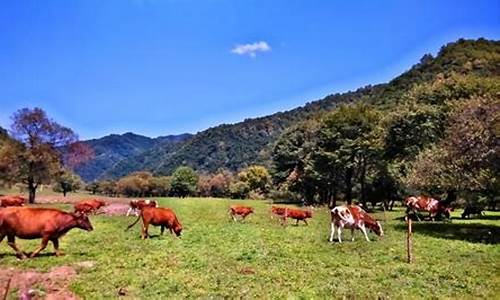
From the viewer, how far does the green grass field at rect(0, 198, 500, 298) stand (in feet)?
54.1

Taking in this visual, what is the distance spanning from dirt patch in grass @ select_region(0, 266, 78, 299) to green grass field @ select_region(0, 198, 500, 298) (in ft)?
1.36

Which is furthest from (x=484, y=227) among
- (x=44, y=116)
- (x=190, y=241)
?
(x=44, y=116)

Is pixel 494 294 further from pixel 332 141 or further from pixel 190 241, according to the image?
pixel 332 141

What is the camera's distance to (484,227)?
39.3 metres

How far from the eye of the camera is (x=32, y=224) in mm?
21469

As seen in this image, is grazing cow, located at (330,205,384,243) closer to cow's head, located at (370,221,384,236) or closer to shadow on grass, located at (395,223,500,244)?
cow's head, located at (370,221,384,236)

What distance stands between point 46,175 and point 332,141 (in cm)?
4192

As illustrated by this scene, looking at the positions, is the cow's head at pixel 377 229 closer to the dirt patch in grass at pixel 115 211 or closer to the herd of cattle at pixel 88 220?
the herd of cattle at pixel 88 220

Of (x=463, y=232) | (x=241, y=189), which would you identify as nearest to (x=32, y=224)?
(x=463, y=232)

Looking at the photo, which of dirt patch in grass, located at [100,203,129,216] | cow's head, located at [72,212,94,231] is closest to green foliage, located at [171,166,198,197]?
dirt patch in grass, located at [100,203,129,216]

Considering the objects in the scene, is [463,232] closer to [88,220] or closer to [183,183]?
[88,220]

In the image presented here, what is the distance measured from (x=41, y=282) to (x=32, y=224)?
17.5 feet

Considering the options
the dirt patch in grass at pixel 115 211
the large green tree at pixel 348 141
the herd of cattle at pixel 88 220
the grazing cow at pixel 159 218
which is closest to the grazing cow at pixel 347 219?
the herd of cattle at pixel 88 220

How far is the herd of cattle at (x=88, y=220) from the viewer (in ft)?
69.6
